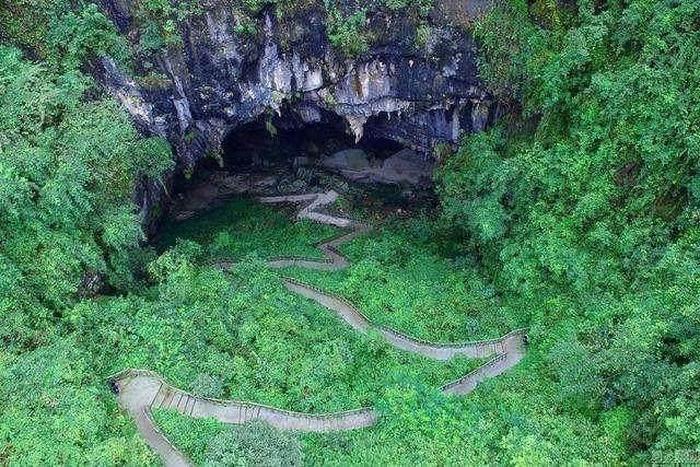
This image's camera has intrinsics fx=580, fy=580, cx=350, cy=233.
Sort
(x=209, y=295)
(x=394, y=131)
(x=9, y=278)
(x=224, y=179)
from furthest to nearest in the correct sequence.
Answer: (x=224, y=179) < (x=394, y=131) < (x=209, y=295) < (x=9, y=278)

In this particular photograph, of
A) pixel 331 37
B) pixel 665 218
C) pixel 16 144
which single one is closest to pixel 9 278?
pixel 16 144

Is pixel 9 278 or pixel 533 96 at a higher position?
pixel 533 96

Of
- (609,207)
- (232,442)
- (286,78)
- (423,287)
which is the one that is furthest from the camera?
(286,78)

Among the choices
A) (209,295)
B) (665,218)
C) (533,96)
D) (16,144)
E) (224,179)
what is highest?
(16,144)

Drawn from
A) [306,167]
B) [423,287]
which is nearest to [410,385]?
[423,287]

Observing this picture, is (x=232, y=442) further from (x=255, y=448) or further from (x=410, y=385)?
(x=410, y=385)

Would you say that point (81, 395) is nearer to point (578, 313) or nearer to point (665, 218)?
point (578, 313)
